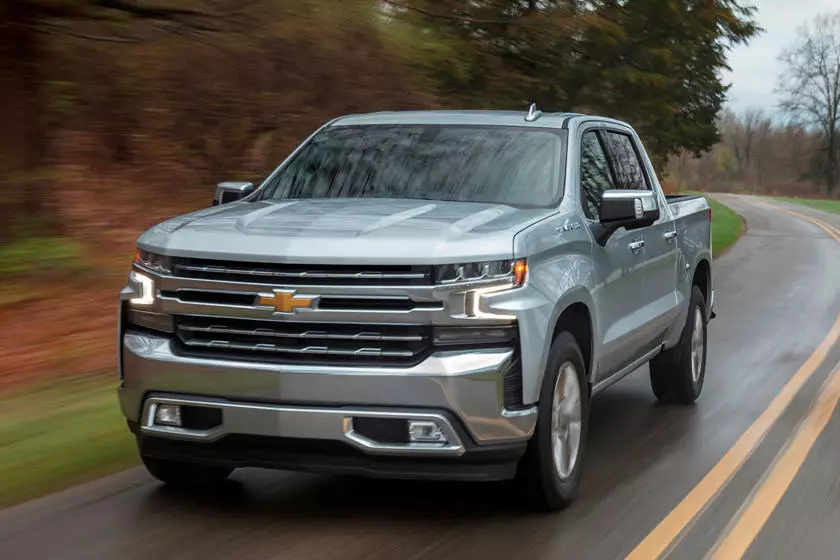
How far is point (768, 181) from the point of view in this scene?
118 m

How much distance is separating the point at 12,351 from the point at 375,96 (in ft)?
31.1

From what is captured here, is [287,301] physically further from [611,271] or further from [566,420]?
[611,271]

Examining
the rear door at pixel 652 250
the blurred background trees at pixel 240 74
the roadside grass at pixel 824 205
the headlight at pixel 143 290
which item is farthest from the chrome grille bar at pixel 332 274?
the roadside grass at pixel 824 205

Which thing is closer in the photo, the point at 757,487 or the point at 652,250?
the point at 757,487

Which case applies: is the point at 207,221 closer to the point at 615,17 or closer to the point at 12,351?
the point at 12,351

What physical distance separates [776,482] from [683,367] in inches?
86.8

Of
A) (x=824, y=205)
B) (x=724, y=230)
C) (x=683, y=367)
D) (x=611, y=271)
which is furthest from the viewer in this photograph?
(x=824, y=205)

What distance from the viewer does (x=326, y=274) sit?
198 inches

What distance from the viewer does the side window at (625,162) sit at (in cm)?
749

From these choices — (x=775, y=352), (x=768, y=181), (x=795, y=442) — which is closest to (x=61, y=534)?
(x=795, y=442)

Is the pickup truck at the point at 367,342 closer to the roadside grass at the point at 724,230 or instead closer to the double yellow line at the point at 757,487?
the double yellow line at the point at 757,487

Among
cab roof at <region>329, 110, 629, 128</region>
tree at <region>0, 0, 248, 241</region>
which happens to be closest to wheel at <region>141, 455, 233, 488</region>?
→ cab roof at <region>329, 110, 629, 128</region>

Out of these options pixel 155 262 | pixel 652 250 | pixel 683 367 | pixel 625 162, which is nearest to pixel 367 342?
pixel 155 262

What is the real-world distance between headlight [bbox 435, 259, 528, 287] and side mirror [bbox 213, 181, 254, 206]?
2076 millimetres
